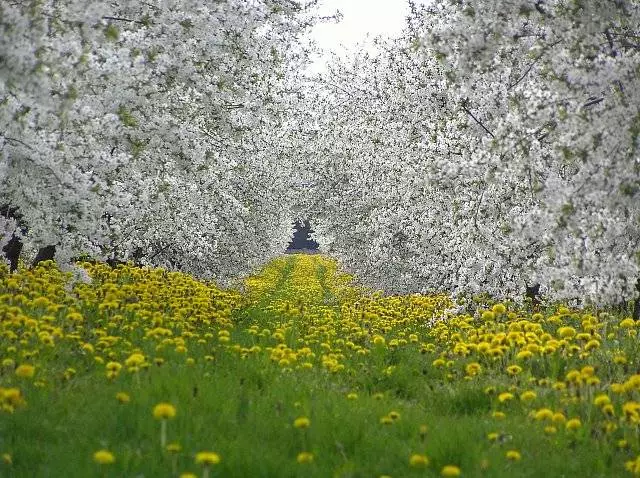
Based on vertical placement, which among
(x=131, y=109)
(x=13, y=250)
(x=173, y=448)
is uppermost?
(x=131, y=109)

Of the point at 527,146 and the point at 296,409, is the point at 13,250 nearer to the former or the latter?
the point at 296,409

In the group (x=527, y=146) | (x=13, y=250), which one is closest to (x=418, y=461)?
(x=527, y=146)

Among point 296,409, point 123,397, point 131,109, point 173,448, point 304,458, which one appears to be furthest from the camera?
point 131,109

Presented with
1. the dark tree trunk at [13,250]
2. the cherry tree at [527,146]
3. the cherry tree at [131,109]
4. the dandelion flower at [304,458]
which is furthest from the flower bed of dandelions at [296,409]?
the dark tree trunk at [13,250]

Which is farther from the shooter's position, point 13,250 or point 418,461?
point 13,250

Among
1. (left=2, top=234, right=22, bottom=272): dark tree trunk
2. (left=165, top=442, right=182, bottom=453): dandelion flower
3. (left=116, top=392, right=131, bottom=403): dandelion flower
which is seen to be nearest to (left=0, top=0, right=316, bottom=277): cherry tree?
(left=2, top=234, right=22, bottom=272): dark tree trunk

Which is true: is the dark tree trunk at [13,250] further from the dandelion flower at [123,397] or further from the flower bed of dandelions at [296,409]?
the dandelion flower at [123,397]

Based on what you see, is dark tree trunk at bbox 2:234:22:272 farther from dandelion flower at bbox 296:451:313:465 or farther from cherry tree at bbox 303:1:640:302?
dandelion flower at bbox 296:451:313:465

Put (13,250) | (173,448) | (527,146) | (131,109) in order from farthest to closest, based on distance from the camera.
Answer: (13,250), (131,109), (527,146), (173,448)

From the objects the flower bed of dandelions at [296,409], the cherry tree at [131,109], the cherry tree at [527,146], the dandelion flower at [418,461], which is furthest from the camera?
the cherry tree at [131,109]

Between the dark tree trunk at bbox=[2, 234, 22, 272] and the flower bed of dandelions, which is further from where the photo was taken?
the dark tree trunk at bbox=[2, 234, 22, 272]

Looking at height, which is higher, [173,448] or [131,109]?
[131,109]

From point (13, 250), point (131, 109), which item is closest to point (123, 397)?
point (131, 109)

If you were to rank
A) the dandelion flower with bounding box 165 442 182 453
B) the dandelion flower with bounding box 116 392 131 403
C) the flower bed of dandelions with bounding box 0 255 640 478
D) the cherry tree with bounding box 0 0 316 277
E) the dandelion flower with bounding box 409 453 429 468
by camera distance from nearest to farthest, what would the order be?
the dandelion flower with bounding box 165 442 182 453
the dandelion flower with bounding box 409 453 429 468
the flower bed of dandelions with bounding box 0 255 640 478
the dandelion flower with bounding box 116 392 131 403
the cherry tree with bounding box 0 0 316 277
